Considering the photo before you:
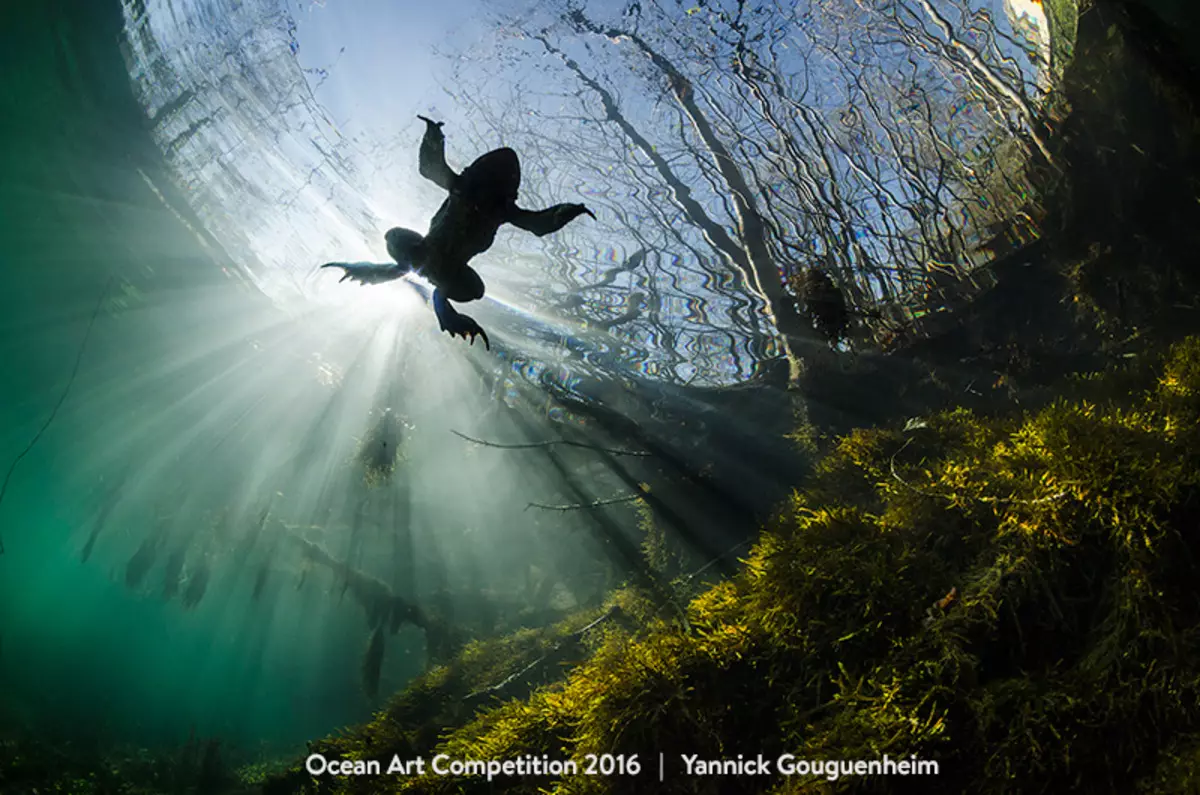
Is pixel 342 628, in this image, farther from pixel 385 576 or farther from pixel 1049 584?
pixel 1049 584

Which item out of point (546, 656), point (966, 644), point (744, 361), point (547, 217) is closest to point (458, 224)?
point (547, 217)

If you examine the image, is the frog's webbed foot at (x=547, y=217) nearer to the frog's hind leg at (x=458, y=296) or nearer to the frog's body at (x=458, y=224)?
the frog's body at (x=458, y=224)

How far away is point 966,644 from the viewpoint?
2057 millimetres

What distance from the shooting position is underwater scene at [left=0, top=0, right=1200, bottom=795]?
2.05m

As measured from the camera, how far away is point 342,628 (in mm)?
50344

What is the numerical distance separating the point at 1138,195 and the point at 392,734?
903 centimetres

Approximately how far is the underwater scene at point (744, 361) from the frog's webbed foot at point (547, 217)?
21 mm

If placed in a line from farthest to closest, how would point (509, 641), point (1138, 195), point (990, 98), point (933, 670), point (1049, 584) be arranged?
point (509, 641) → point (990, 98) → point (1138, 195) → point (1049, 584) → point (933, 670)

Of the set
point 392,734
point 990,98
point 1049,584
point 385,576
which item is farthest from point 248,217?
point 385,576

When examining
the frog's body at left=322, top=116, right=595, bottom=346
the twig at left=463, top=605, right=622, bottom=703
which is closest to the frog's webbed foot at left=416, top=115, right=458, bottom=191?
the frog's body at left=322, top=116, right=595, bottom=346

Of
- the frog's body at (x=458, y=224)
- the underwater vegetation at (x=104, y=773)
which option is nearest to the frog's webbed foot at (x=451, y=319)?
the frog's body at (x=458, y=224)

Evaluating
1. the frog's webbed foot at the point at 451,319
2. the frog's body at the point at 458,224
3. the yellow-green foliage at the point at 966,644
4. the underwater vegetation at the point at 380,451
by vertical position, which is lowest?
the yellow-green foliage at the point at 966,644

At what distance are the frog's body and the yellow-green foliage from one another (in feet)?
7.89

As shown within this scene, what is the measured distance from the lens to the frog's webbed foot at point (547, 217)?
2386 mm
